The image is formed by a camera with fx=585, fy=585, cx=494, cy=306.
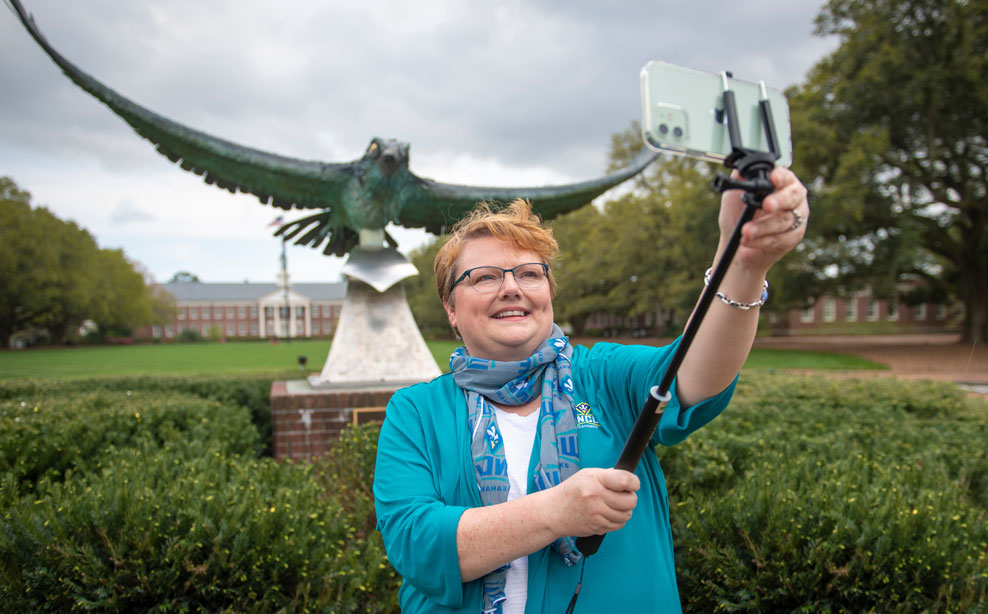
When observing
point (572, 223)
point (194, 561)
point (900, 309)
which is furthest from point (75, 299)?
point (900, 309)

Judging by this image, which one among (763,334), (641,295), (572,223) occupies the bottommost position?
(763,334)

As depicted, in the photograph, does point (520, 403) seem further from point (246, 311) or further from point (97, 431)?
point (246, 311)

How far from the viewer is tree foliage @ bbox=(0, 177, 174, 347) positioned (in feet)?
107

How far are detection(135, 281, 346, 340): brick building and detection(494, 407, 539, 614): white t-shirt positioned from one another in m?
83.1

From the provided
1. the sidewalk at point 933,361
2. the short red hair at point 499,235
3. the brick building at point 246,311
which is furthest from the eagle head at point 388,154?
the brick building at point 246,311

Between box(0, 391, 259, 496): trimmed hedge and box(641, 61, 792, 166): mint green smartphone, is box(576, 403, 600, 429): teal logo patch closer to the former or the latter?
box(641, 61, 792, 166): mint green smartphone

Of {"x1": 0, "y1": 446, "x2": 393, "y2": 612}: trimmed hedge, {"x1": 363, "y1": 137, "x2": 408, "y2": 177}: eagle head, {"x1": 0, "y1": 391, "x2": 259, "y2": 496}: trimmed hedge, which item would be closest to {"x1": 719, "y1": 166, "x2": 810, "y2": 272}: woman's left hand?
{"x1": 0, "y1": 446, "x2": 393, "y2": 612}: trimmed hedge

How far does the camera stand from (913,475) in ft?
10.1

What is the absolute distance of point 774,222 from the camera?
95 centimetres

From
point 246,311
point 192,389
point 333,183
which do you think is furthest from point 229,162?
point 246,311

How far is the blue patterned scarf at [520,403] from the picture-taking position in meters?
1.32

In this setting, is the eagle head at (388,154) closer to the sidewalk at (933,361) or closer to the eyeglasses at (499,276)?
the eyeglasses at (499,276)

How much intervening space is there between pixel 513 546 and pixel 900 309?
188 feet

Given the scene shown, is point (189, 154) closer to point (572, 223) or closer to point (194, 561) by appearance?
point (194, 561)
